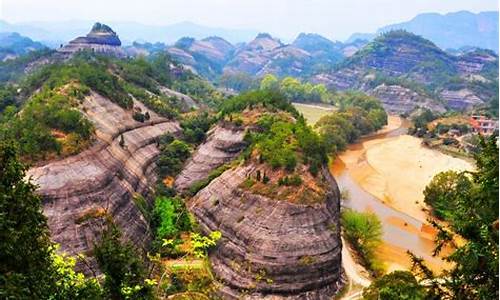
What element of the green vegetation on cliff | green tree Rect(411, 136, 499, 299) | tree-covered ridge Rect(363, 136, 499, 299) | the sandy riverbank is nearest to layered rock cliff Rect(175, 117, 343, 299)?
tree-covered ridge Rect(363, 136, 499, 299)

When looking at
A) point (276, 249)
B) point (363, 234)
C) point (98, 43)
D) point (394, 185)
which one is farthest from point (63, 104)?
point (98, 43)

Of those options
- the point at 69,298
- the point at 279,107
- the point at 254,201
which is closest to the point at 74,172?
the point at 254,201

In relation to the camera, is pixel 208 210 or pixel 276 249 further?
pixel 208 210

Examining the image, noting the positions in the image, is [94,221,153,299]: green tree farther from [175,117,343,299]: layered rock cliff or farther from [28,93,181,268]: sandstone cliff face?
[175,117,343,299]: layered rock cliff

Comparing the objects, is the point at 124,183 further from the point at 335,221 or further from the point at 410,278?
the point at 410,278

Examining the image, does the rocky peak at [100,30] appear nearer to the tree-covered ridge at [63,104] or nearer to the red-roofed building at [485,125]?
the tree-covered ridge at [63,104]

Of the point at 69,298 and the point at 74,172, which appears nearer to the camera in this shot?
the point at 69,298

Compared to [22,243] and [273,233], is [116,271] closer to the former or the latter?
[22,243]
